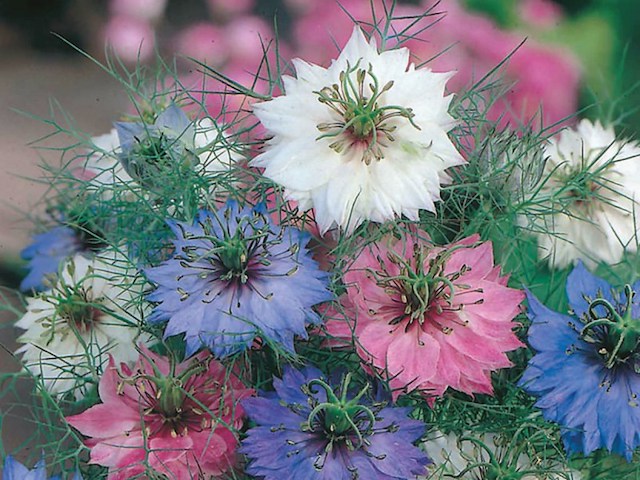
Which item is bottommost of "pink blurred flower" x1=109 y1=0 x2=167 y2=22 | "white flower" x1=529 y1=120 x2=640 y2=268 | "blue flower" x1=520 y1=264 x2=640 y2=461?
"blue flower" x1=520 y1=264 x2=640 y2=461

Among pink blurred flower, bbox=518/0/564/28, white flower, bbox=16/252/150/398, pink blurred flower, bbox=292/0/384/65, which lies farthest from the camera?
pink blurred flower, bbox=518/0/564/28

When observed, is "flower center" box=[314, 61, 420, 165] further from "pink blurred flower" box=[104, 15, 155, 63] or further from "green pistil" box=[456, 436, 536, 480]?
"pink blurred flower" box=[104, 15, 155, 63]

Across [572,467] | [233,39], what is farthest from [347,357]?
[233,39]

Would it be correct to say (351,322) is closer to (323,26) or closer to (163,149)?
(163,149)

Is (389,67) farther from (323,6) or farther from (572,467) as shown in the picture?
(323,6)

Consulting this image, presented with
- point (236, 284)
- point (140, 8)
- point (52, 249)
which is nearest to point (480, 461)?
point (236, 284)

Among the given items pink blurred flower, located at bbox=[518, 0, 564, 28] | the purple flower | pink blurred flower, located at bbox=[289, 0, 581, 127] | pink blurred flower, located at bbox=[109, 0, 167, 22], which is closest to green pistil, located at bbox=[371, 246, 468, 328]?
the purple flower
